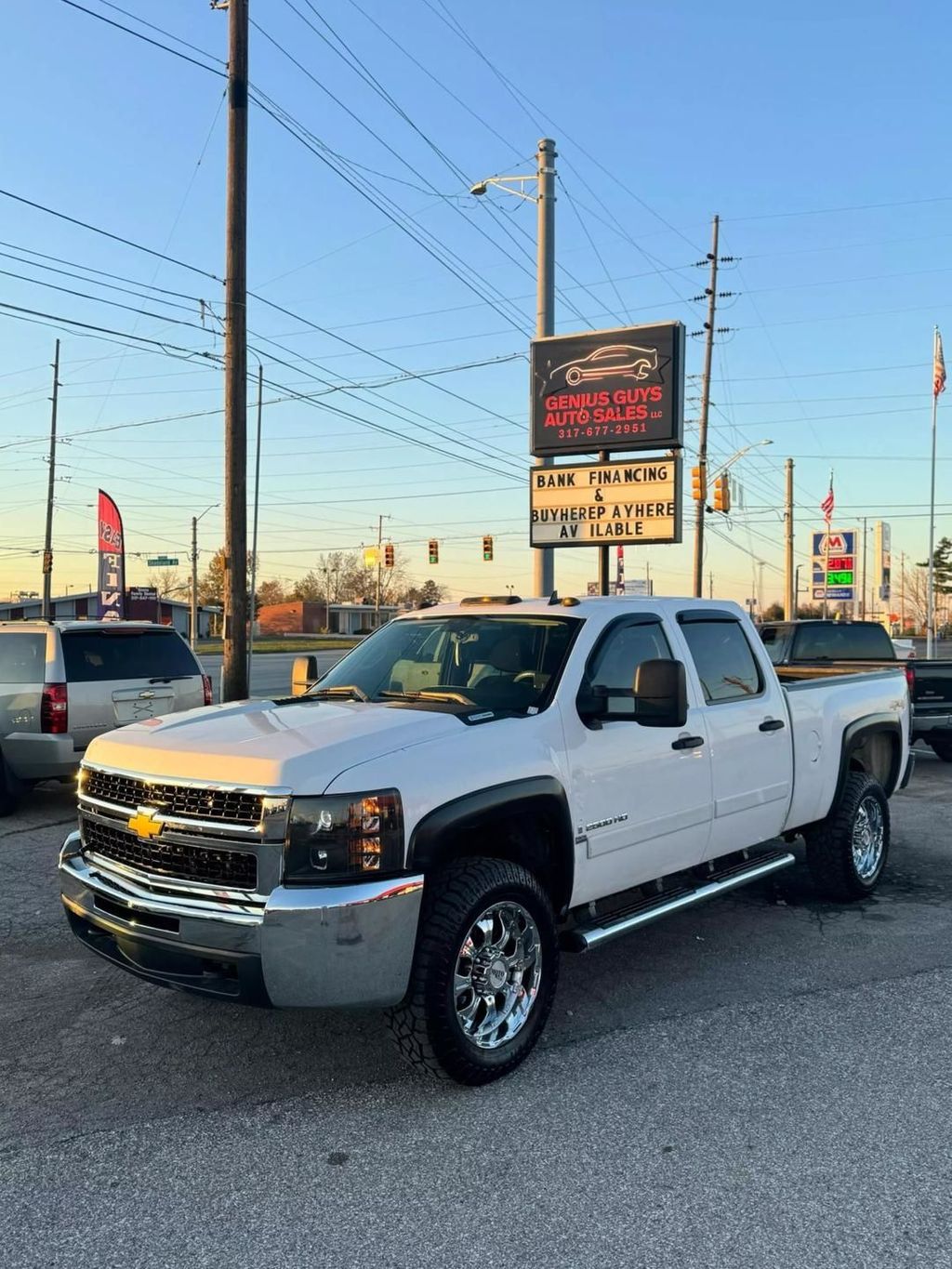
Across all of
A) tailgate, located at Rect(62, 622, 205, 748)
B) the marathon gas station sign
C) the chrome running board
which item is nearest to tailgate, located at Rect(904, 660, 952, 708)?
the chrome running board

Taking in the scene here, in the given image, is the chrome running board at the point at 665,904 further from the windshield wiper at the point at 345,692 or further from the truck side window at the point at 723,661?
the windshield wiper at the point at 345,692

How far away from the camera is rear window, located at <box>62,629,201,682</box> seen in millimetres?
8961

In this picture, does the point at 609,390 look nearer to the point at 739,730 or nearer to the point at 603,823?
the point at 739,730

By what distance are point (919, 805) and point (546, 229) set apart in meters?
11.6

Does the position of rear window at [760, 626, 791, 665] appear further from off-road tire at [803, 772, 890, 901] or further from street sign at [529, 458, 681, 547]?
off-road tire at [803, 772, 890, 901]

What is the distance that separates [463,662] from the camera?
5.07 metres

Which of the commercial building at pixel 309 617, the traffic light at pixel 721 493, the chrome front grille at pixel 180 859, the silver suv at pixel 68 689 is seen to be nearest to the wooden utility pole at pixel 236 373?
the silver suv at pixel 68 689

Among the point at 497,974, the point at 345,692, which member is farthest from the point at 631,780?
the point at 345,692

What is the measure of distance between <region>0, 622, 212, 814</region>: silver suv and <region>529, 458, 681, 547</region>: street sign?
735 cm

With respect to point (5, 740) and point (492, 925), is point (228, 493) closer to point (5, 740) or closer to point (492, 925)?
point (5, 740)

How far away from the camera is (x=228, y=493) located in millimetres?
13266

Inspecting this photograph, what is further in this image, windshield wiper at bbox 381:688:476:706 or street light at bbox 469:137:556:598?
street light at bbox 469:137:556:598

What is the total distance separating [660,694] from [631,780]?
496 millimetres

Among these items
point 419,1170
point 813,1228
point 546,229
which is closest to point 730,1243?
point 813,1228
